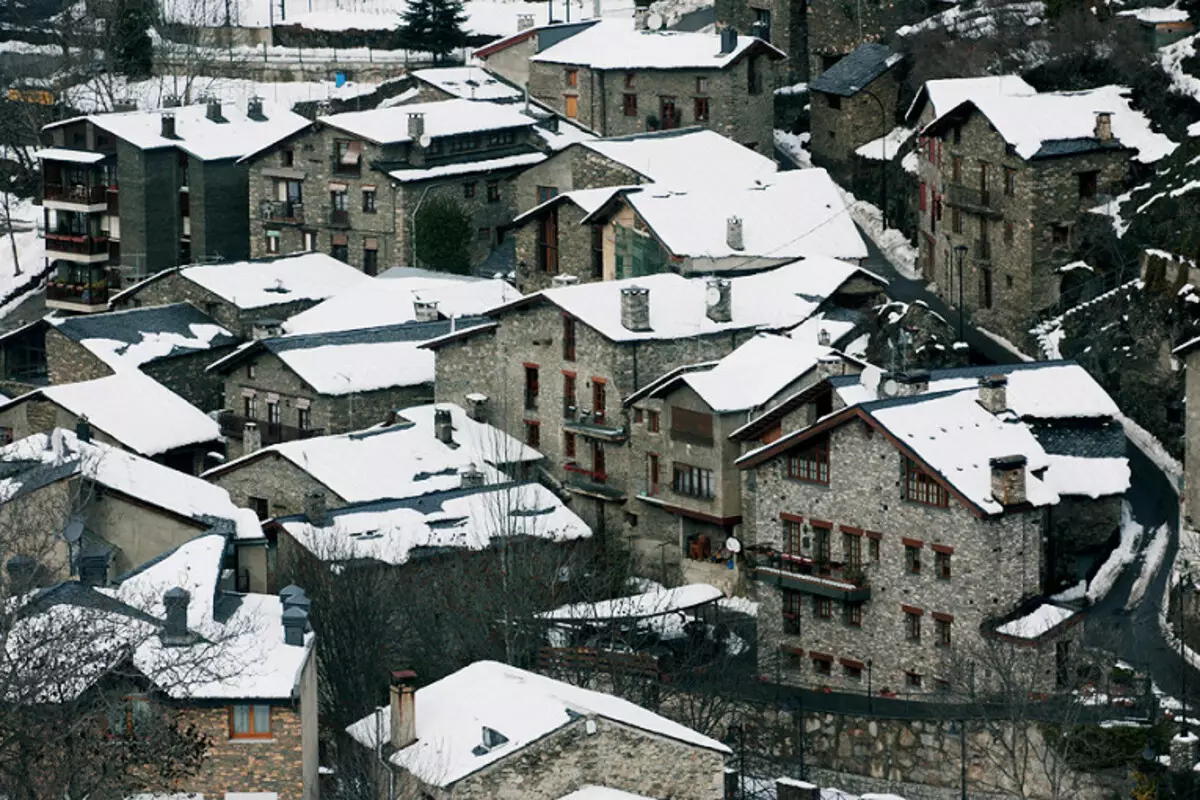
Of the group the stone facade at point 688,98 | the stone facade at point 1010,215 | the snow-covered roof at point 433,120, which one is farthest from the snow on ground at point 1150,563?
the stone facade at point 688,98

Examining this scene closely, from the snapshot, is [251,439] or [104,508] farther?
[251,439]

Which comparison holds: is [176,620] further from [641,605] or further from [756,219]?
[756,219]

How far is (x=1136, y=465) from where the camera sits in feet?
307

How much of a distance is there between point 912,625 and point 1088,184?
77.9ft

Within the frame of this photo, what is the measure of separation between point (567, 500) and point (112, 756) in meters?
29.5

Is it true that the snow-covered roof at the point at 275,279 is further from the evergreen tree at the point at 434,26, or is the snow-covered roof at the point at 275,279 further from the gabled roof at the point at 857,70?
the evergreen tree at the point at 434,26

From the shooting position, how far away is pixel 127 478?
90000mm

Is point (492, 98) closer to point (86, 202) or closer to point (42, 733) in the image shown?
point (86, 202)

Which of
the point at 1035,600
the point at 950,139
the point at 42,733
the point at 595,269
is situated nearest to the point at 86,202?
the point at 595,269

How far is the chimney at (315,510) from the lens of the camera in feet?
296

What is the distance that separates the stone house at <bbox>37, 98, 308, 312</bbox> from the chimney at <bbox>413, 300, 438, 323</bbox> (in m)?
16.1

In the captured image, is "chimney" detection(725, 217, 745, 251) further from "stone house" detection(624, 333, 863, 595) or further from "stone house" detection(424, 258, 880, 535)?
"stone house" detection(624, 333, 863, 595)

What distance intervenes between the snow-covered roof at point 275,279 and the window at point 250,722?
4308 cm

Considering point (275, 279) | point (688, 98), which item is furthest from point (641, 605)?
point (688, 98)
